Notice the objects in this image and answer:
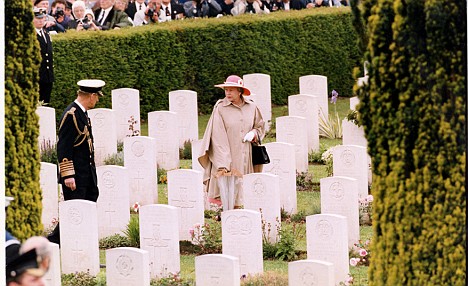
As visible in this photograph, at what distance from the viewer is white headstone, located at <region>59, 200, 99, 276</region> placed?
12258 mm

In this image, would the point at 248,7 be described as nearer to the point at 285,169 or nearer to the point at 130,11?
the point at 130,11

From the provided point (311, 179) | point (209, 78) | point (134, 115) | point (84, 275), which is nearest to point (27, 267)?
point (84, 275)

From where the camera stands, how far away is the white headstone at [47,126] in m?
16.8

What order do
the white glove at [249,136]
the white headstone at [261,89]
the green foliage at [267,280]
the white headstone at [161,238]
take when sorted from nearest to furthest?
the green foliage at [267,280]
the white headstone at [161,238]
the white glove at [249,136]
the white headstone at [261,89]

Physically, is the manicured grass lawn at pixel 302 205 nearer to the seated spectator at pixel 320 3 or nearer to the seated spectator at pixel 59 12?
the seated spectator at pixel 59 12

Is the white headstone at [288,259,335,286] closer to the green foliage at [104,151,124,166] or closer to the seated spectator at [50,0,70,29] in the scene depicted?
the green foliage at [104,151,124,166]

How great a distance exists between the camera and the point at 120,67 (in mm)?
20375

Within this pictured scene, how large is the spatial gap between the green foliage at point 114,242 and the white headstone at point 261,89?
6.72 meters

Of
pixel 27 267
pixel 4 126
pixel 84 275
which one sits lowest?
pixel 84 275

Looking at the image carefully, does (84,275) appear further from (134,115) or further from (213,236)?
(134,115)

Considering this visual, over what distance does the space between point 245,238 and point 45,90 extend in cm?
706

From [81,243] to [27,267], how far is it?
4.19m

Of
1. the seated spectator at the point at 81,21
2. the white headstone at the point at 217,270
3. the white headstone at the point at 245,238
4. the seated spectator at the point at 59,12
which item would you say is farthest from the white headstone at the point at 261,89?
the white headstone at the point at 217,270

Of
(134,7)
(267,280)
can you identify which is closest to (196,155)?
(267,280)
